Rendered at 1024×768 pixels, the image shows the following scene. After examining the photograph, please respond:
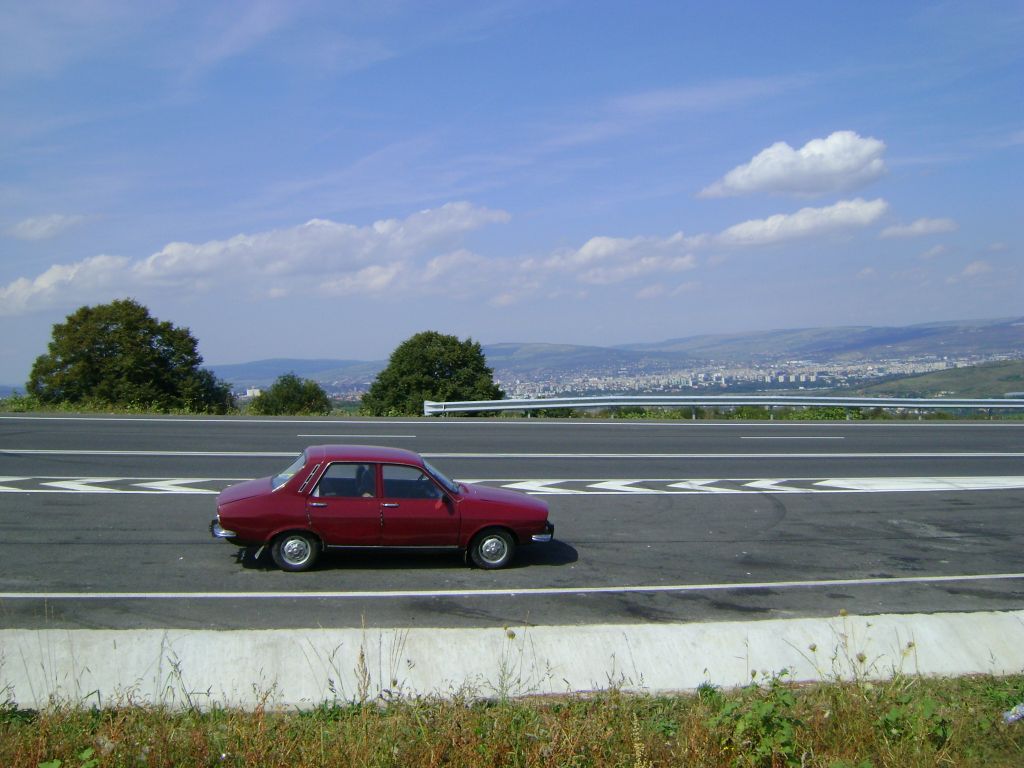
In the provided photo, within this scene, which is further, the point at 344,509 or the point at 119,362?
the point at 119,362

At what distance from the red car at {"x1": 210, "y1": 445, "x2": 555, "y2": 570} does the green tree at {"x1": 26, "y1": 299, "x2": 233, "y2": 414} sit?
29747mm

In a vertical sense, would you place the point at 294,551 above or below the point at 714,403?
below

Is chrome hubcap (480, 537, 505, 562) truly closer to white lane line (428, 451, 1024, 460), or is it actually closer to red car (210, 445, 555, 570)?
red car (210, 445, 555, 570)

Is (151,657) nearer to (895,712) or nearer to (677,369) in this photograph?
(895,712)

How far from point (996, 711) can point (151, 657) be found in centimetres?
627

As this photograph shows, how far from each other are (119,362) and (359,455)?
32.5 metres

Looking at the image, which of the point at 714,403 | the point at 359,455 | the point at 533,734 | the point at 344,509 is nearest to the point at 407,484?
the point at 359,455

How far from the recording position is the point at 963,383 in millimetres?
36438

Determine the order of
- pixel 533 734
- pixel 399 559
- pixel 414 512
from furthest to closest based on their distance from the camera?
pixel 399 559 < pixel 414 512 < pixel 533 734

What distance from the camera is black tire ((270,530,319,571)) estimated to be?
32.4ft

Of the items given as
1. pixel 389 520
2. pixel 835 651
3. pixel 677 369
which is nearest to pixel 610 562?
pixel 389 520

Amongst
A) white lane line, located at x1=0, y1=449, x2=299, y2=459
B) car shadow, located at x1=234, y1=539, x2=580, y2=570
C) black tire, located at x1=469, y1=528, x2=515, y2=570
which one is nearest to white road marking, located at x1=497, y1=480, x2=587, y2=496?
car shadow, located at x1=234, y1=539, x2=580, y2=570

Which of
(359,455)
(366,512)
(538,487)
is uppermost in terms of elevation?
(359,455)

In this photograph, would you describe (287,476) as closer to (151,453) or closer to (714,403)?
(151,453)
